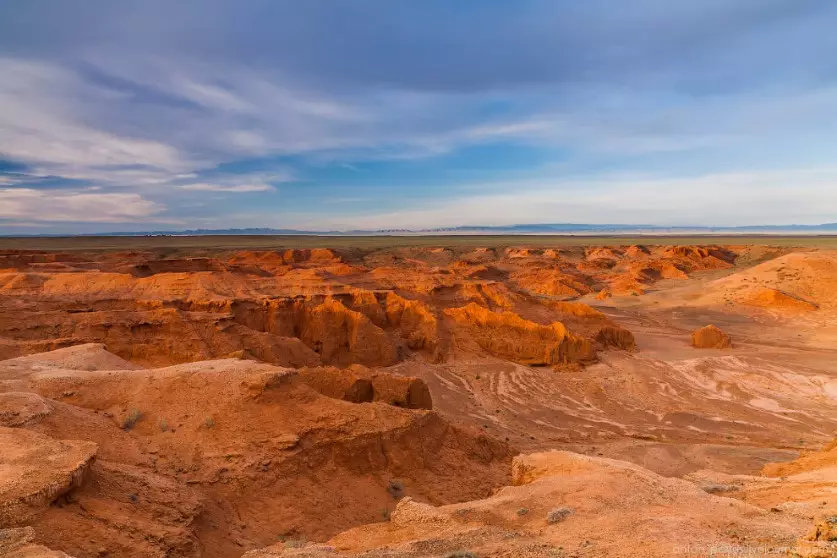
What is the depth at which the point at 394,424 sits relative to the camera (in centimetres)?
1070

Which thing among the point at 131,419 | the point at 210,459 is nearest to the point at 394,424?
the point at 210,459

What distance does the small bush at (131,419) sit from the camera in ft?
31.7

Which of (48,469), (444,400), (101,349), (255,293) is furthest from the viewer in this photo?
(255,293)

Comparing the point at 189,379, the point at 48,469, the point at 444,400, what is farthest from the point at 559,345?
the point at 48,469

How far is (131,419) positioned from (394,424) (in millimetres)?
4970

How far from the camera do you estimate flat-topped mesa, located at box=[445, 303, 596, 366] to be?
76.4 feet

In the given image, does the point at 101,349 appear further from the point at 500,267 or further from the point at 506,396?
the point at 500,267

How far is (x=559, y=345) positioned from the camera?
76.4ft

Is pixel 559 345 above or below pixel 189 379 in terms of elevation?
below

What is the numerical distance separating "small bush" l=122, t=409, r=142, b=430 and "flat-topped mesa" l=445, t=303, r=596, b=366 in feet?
54.9

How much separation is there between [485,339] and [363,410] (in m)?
14.4

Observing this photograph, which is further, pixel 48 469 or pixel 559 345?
pixel 559 345

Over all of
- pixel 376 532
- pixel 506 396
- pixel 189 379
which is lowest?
pixel 506 396

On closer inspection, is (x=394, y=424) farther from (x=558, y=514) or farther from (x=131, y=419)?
(x=131, y=419)
